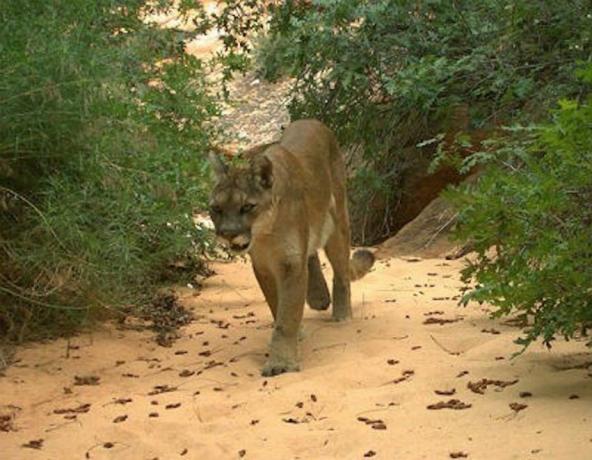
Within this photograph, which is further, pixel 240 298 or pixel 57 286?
pixel 240 298

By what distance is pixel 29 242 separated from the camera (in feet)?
22.6

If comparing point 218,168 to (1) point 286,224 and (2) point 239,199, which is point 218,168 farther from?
(1) point 286,224

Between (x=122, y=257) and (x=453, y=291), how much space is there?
2.80 m

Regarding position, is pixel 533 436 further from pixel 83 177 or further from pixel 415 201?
pixel 415 201

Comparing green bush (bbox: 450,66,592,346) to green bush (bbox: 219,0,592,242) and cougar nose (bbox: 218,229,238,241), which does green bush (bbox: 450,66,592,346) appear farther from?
green bush (bbox: 219,0,592,242)

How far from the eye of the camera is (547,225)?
543 centimetres

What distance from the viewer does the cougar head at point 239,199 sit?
22.0 ft

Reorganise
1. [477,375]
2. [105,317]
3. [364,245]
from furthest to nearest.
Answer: [364,245] → [105,317] → [477,375]

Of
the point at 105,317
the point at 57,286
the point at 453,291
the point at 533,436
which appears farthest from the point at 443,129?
the point at 533,436

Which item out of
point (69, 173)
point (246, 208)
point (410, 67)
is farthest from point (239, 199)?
point (410, 67)

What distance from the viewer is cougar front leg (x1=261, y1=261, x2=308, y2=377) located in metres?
6.72

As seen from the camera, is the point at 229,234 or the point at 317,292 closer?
the point at 229,234

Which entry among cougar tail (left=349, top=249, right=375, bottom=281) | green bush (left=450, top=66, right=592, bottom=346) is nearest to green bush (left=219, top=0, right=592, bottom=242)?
cougar tail (left=349, top=249, right=375, bottom=281)

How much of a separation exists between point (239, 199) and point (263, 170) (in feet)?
0.81
